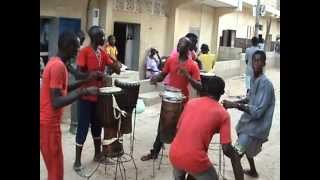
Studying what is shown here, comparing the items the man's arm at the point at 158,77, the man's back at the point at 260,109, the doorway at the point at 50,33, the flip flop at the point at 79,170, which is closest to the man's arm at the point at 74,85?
the flip flop at the point at 79,170

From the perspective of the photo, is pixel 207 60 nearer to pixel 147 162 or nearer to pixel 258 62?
pixel 147 162

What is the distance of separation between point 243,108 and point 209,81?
1299 mm

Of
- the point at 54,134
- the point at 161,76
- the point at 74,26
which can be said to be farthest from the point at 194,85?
the point at 74,26

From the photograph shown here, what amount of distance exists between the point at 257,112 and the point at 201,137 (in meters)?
1.79

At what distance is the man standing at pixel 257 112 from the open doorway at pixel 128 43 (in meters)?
7.31

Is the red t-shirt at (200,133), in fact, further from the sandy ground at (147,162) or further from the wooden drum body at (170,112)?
the sandy ground at (147,162)

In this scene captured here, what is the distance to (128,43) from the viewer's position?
42.9ft

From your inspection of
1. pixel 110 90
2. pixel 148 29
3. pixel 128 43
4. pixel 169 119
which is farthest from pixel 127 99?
pixel 148 29

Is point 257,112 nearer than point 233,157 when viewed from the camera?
No

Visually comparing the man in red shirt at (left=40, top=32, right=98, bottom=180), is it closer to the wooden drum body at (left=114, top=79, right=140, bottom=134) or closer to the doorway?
the wooden drum body at (left=114, top=79, right=140, bottom=134)

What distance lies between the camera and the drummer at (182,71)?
602 cm

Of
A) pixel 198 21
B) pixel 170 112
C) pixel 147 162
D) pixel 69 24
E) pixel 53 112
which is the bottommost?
pixel 147 162

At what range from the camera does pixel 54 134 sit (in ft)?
13.1
